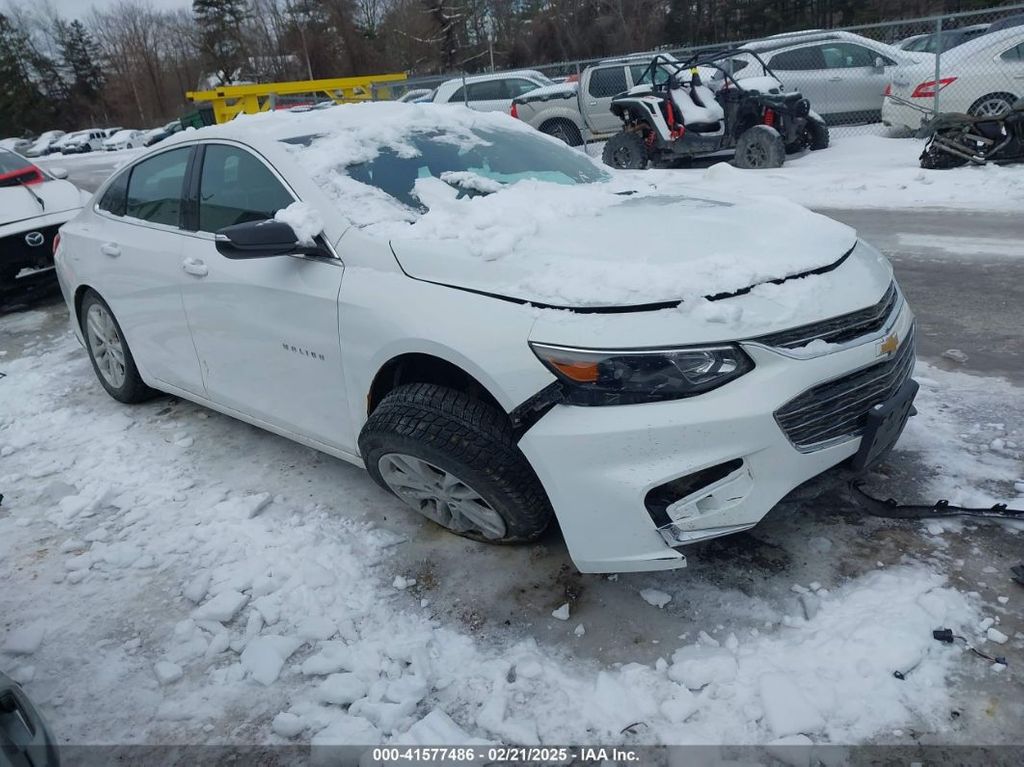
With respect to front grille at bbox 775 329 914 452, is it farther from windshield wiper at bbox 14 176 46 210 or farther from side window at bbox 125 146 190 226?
windshield wiper at bbox 14 176 46 210

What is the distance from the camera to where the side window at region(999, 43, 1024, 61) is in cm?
1119

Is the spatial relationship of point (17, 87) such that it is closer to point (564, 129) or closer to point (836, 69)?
point (564, 129)

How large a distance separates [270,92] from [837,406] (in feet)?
35.2

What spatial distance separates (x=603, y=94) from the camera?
15.2m

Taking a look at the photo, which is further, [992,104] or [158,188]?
[992,104]

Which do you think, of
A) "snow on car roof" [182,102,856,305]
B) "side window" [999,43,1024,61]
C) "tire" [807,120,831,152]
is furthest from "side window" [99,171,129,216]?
"side window" [999,43,1024,61]

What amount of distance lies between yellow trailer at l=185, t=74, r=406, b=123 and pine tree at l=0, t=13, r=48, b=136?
65.1 m

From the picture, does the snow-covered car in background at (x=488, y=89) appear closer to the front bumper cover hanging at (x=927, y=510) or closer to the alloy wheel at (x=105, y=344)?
the alloy wheel at (x=105, y=344)

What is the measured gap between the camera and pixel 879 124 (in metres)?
14.2

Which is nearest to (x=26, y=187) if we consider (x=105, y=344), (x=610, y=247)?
(x=105, y=344)

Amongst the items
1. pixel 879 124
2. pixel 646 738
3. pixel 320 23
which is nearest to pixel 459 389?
pixel 646 738

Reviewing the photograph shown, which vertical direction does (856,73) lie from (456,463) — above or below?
above

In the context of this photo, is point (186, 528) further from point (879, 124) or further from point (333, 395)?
point (879, 124)

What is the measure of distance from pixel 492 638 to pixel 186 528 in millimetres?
1618
